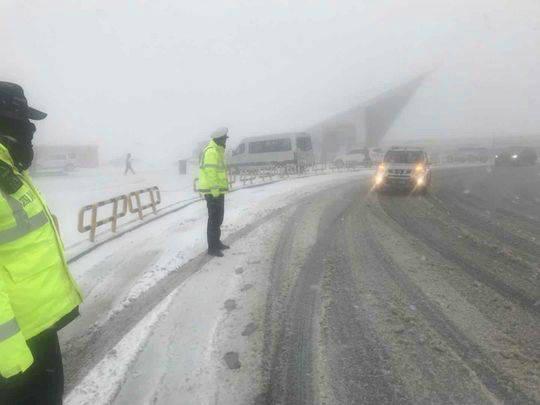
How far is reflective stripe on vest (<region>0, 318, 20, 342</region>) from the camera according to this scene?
5.69ft

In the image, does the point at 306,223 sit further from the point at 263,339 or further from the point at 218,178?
the point at 263,339

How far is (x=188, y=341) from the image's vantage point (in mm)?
4285

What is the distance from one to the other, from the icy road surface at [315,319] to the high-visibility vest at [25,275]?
162cm

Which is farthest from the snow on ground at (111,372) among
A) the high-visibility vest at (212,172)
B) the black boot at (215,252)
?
the high-visibility vest at (212,172)

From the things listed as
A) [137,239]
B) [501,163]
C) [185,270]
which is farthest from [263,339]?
[501,163]

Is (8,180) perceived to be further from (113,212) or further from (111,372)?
(113,212)

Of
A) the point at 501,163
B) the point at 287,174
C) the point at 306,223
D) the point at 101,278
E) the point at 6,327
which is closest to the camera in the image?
the point at 6,327

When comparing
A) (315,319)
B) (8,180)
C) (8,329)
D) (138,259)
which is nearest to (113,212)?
(138,259)

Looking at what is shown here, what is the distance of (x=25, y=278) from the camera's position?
1.99 m

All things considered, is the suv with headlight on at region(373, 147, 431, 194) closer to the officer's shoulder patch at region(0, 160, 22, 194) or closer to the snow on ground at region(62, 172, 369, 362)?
the snow on ground at region(62, 172, 369, 362)

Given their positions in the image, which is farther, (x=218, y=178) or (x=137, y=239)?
(x=137, y=239)

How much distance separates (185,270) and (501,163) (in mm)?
31929

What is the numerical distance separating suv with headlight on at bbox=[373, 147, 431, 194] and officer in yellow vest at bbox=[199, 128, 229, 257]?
965 centimetres

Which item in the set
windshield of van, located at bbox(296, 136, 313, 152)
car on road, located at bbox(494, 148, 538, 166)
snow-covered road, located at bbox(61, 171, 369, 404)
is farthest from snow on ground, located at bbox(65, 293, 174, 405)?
car on road, located at bbox(494, 148, 538, 166)
